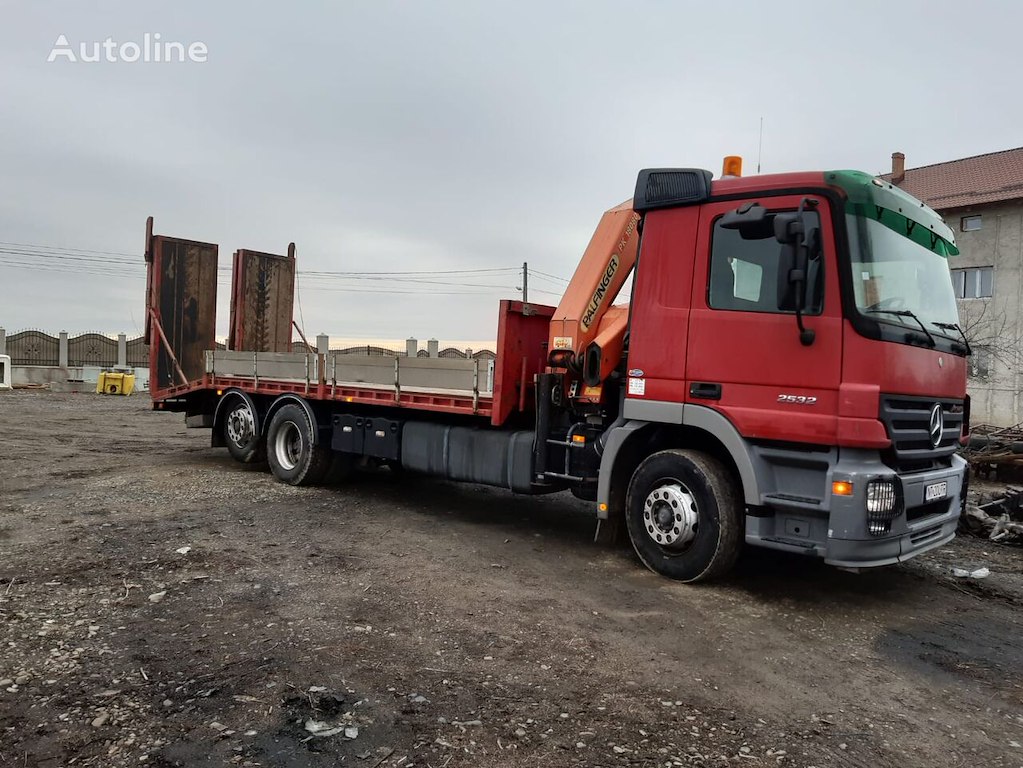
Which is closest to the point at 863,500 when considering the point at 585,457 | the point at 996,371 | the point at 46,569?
the point at 585,457

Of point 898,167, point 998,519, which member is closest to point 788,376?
point 998,519

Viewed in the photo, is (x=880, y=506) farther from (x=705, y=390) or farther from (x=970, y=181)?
(x=970, y=181)

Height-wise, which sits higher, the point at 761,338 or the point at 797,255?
the point at 797,255

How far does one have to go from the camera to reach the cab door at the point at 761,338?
4.57 metres

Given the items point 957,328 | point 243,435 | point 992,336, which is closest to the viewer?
point 957,328

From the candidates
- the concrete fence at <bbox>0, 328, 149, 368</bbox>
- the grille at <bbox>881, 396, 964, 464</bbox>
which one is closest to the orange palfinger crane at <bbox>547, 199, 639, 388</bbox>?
the grille at <bbox>881, 396, 964, 464</bbox>

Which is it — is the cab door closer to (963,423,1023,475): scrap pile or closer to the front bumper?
the front bumper

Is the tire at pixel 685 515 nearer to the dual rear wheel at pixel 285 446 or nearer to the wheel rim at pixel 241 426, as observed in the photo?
the dual rear wheel at pixel 285 446

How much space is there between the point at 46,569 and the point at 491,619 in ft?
10.9

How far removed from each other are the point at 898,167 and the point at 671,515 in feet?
98.2

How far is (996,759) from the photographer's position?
3016 millimetres

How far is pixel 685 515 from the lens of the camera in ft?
16.9

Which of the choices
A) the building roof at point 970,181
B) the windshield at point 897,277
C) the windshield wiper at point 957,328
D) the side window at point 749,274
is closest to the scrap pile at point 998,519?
the windshield wiper at point 957,328

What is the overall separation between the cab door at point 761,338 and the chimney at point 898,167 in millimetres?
28797
